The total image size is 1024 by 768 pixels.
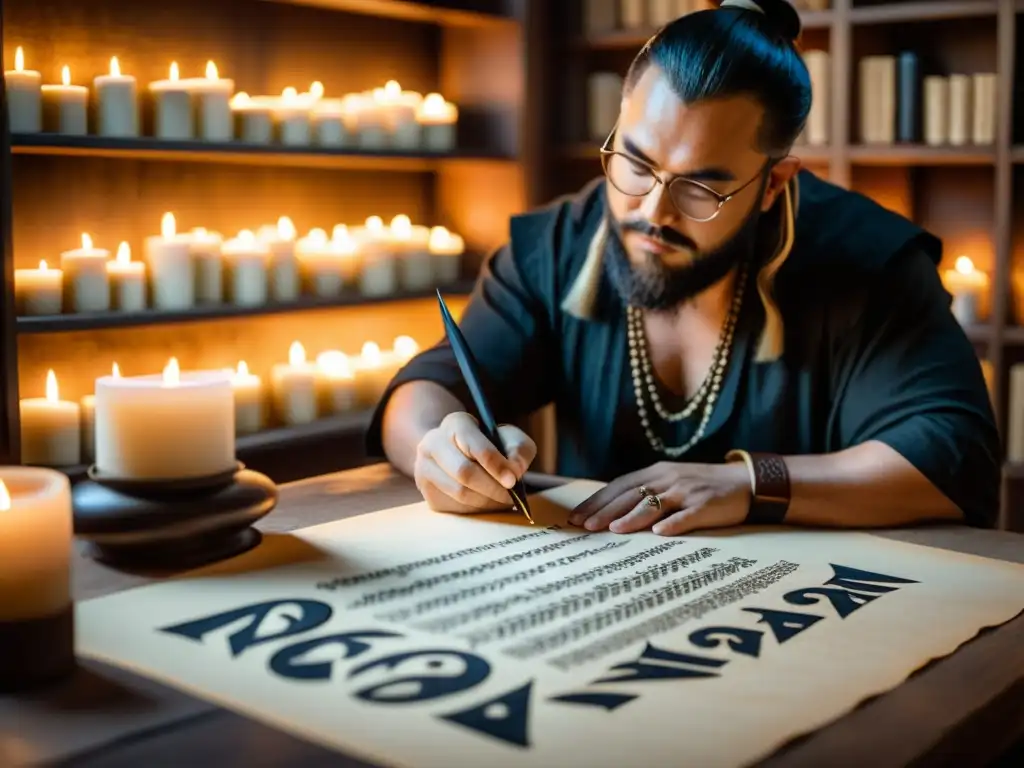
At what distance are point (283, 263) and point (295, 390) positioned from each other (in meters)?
0.32

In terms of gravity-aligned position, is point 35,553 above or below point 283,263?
below

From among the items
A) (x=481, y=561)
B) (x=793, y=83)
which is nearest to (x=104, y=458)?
(x=481, y=561)

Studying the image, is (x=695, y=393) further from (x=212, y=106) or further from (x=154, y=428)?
(x=212, y=106)

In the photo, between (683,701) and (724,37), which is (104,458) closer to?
(683,701)

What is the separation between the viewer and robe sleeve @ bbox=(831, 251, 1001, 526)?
1.41 meters

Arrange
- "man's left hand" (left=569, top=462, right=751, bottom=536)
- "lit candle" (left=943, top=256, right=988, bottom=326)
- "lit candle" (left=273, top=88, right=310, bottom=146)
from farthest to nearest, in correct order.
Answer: "lit candle" (left=943, top=256, right=988, bottom=326)
"lit candle" (left=273, top=88, right=310, bottom=146)
"man's left hand" (left=569, top=462, right=751, bottom=536)

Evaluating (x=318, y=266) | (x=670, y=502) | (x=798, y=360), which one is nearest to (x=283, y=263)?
(x=318, y=266)

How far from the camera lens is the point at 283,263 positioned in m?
2.95

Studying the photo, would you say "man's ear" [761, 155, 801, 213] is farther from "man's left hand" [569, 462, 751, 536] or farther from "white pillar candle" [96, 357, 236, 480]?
"white pillar candle" [96, 357, 236, 480]

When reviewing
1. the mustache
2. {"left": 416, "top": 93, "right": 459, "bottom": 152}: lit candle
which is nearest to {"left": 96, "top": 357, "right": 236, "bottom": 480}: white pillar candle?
the mustache

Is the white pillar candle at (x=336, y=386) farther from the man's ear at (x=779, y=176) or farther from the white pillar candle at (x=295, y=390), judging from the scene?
the man's ear at (x=779, y=176)

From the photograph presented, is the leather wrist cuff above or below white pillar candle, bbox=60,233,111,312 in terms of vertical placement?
below

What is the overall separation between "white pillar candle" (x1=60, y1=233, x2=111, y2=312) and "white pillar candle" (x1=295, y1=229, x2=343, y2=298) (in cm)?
58

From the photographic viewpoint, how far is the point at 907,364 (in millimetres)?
1550
